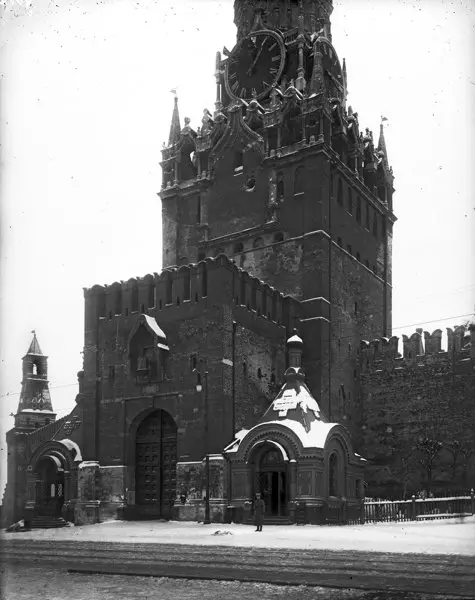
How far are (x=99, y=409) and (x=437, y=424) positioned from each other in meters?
17.8

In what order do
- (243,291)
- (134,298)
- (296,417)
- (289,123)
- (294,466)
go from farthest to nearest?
(289,123) < (134,298) < (243,291) < (296,417) < (294,466)

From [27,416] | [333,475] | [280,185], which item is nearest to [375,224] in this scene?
[280,185]

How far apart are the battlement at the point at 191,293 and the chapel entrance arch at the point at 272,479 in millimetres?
7262

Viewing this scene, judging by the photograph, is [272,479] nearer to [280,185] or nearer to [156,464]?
[156,464]

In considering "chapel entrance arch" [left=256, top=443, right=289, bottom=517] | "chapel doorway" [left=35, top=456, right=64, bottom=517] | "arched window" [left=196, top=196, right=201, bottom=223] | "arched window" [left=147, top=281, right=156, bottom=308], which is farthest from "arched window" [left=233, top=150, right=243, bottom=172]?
"chapel doorway" [left=35, top=456, right=64, bottom=517]

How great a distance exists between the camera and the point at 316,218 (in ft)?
150

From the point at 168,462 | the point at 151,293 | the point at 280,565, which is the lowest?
the point at 280,565

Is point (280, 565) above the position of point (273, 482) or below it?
below

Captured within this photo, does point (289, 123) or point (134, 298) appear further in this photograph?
point (289, 123)

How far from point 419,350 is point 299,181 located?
11399mm

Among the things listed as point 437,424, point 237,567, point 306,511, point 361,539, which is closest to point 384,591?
point 237,567

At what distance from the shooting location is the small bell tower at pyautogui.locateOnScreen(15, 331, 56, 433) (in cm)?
5847

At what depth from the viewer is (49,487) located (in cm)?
4250

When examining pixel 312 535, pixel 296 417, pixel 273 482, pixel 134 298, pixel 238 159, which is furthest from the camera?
pixel 238 159
